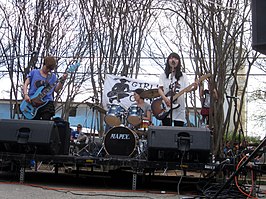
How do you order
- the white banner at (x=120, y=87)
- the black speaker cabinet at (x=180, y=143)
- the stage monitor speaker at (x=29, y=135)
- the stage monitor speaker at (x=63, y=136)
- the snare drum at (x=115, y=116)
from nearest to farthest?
the black speaker cabinet at (x=180, y=143)
the stage monitor speaker at (x=29, y=135)
the stage monitor speaker at (x=63, y=136)
the snare drum at (x=115, y=116)
the white banner at (x=120, y=87)

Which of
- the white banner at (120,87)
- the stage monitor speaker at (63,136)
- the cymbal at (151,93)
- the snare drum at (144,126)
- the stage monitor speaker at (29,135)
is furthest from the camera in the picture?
the white banner at (120,87)

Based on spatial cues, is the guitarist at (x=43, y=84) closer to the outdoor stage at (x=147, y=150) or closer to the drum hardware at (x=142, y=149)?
the outdoor stage at (x=147, y=150)

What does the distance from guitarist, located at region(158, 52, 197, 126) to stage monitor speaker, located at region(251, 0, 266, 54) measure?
2646 millimetres

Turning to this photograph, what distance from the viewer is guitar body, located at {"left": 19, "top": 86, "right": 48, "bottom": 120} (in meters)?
5.44

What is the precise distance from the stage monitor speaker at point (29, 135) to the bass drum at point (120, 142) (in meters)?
0.87

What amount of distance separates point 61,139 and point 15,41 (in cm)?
613

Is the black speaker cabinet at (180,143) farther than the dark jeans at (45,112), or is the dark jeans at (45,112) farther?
the dark jeans at (45,112)

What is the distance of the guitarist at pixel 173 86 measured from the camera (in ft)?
17.7

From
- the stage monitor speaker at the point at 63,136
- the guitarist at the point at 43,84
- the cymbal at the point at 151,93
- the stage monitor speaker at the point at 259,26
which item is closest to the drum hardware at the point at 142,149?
the stage monitor speaker at the point at 63,136

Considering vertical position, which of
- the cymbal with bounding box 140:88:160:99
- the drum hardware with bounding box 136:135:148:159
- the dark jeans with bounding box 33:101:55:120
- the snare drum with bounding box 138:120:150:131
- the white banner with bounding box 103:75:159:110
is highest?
the white banner with bounding box 103:75:159:110

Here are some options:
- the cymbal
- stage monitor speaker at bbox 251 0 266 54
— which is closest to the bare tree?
the cymbal

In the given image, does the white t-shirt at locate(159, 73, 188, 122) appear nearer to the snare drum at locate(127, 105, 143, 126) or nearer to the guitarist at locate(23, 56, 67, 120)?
the snare drum at locate(127, 105, 143, 126)

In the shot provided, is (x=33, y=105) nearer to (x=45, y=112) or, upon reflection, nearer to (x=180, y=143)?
(x=45, y=112)

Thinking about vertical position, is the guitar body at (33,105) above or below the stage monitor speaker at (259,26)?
below
